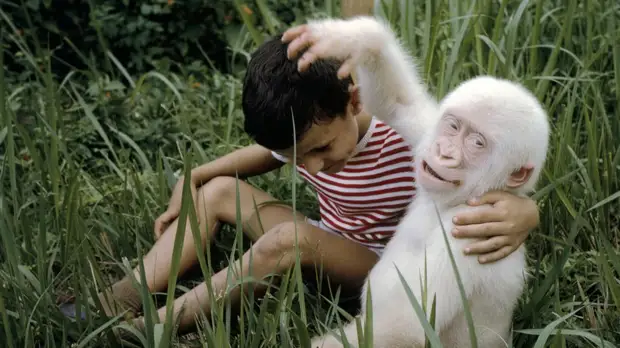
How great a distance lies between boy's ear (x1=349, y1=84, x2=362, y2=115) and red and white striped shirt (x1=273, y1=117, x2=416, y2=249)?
0.43 ft

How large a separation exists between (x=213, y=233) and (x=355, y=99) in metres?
0.71

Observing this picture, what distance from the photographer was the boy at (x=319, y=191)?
2.56 metres

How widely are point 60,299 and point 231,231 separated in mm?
621

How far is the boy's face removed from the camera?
8.55ft

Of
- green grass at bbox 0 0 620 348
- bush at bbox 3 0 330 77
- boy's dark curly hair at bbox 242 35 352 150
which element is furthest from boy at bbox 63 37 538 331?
bush at bbox 3 0 330 77

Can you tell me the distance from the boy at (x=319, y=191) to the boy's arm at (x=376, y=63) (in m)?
0.14

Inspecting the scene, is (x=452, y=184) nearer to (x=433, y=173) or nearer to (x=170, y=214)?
(x=433, y=173)

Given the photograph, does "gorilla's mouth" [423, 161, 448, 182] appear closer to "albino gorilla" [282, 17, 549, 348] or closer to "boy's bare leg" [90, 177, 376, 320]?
"albino gorilla" [282, 17, 549, 348]

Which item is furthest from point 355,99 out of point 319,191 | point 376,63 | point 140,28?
point 140,28

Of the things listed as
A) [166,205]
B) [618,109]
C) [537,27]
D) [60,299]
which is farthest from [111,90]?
[618,109]

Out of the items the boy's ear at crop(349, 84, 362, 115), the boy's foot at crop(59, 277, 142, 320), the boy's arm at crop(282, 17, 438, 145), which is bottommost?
the boy's foot at crop(59, 277, 142, 320)

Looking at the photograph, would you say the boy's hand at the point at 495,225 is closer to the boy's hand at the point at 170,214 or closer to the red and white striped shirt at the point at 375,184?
the red and white striped shirt at the point at 375,184

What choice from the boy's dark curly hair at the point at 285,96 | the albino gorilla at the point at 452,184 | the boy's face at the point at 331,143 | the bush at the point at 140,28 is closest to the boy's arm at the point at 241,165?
the boy's face at the point at 331,143

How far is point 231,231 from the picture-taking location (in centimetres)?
327
